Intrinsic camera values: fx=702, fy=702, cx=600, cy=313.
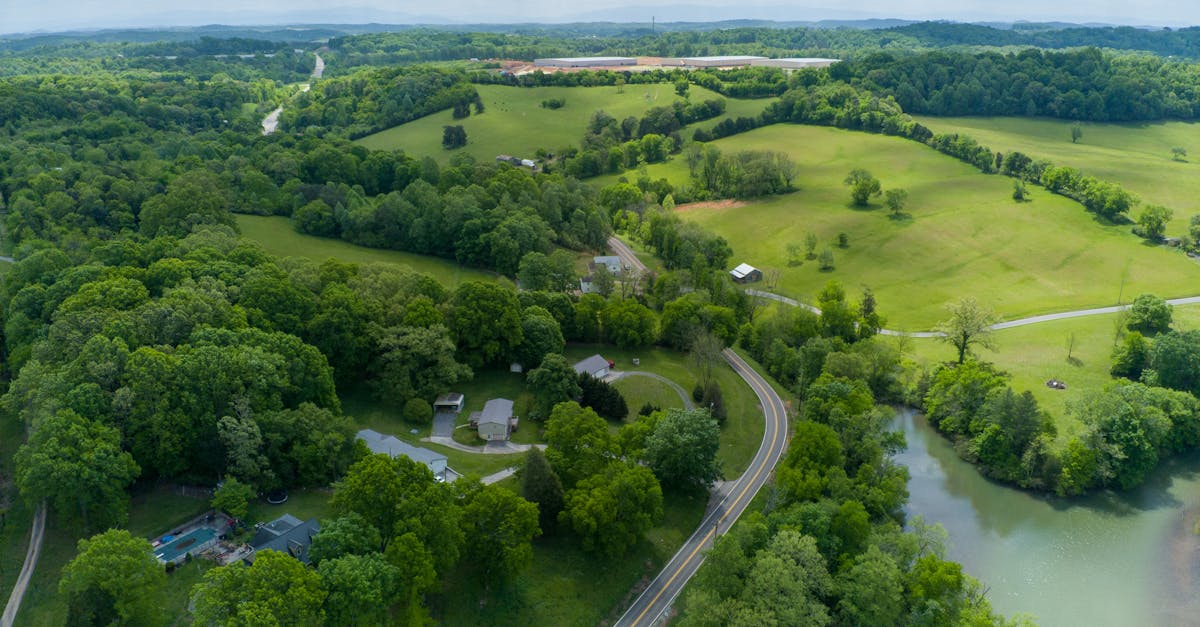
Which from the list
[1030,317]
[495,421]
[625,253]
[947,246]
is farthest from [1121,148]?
[495,421]

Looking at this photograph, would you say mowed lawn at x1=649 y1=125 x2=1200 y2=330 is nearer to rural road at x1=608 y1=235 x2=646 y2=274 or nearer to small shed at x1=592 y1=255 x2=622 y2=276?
rural road at x1=608 y1=235 x2=646 y2=274

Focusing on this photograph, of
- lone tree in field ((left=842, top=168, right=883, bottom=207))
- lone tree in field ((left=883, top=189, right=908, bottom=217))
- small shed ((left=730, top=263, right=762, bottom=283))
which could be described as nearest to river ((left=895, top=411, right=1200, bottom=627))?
small shed ((left=730, top=263, right=762, bottom=283))

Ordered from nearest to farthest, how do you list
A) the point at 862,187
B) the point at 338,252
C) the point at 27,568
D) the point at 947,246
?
the point at 27,568, the point at 338,252, the point at 947,246, the point at 862,187

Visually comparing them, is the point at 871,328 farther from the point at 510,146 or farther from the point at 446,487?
the point at 510,146

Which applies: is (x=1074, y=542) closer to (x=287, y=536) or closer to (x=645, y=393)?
(x=645, y=393)

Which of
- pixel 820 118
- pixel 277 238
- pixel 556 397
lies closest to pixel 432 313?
pixel 556 397
